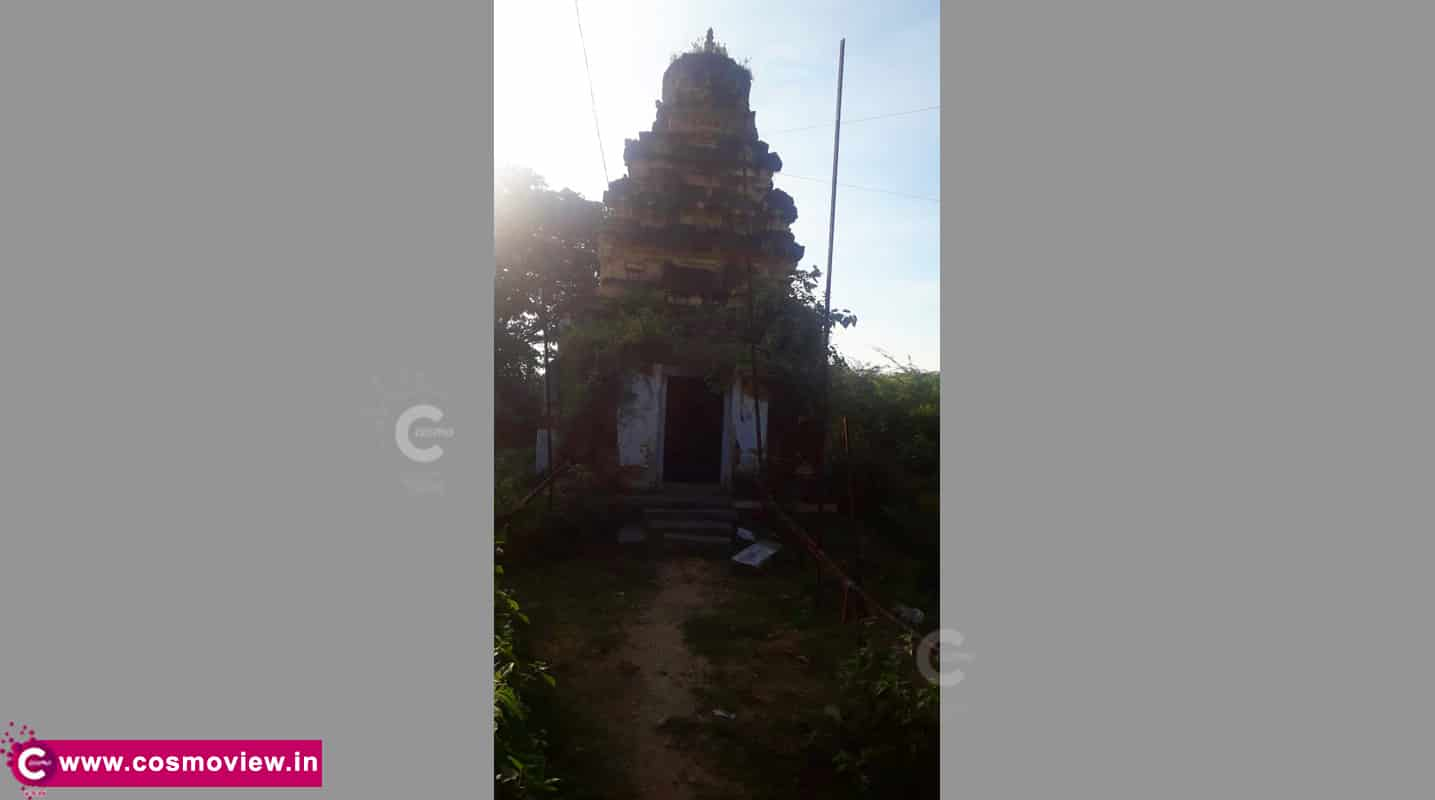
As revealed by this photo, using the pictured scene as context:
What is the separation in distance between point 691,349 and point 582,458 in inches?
91.5

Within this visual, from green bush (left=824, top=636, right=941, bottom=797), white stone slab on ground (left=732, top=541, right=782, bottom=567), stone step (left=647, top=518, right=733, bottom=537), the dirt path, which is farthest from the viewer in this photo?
stone step (left=647, top=518, right=733, bottom=537)

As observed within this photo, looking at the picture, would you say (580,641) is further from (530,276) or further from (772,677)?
(530,276)

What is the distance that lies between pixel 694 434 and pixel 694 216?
3838 mm

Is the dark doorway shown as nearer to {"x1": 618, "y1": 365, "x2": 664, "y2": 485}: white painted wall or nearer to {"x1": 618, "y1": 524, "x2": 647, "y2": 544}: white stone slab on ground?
{"x1": 618, "y1": 365, "x2": 664, "y2": 485}: white painted wall

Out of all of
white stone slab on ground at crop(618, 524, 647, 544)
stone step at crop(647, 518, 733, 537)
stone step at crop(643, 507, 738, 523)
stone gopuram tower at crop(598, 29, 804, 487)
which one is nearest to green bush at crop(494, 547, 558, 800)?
white stone slab on ground at crop(618, 524, 647, 544)

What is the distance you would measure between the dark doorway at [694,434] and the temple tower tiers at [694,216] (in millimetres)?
1718

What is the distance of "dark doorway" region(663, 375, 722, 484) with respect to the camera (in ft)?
39.5

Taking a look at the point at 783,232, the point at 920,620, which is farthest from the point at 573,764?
the point at 783,232

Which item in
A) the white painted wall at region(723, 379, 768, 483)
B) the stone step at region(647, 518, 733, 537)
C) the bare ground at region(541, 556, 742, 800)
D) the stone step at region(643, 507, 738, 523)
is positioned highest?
the white painted wall at region(723, 379, 768, 483)

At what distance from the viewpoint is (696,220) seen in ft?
41.9

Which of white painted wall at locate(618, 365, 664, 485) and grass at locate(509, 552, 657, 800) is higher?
white painted wall at locate(618, 365, 664, 485)

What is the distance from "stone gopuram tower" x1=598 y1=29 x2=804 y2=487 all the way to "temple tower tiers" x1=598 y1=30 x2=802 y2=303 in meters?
0.02

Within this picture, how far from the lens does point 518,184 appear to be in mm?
20859

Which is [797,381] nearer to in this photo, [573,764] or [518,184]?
[573,764]
